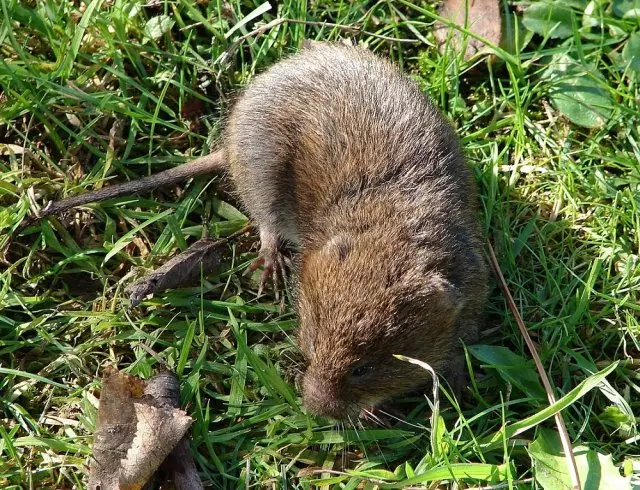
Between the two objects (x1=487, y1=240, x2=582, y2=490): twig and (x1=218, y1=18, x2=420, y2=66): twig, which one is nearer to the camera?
(x1=487, y1=240, x2=582, y2=490): twig

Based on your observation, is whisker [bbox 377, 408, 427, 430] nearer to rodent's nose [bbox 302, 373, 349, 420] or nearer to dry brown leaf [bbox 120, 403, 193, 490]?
rodent's nose [bbox 302, 373, 349, 420]

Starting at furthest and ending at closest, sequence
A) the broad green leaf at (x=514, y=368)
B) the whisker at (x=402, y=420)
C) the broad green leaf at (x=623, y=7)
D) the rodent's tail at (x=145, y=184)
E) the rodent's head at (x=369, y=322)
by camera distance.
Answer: the broad green leaf at (x=623, y=7)
the rodent's tail at (x=145, y=184)
the broad green leaf at (x=514, y=368)
the whisker at (x=402, y=420)
the rodent's head at (x=369, y=322)

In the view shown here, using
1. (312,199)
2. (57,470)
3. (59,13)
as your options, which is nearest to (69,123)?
(59,13)

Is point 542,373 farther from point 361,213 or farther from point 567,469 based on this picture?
point 361,213

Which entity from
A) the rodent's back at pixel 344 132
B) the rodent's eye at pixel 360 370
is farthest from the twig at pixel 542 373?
the rodent's eye at pixel 360 370

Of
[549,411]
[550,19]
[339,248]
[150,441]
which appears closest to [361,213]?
[339,248]

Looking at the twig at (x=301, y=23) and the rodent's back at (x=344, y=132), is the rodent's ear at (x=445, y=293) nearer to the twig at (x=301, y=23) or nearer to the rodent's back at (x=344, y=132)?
the rodent's back at (x=344, y=132)

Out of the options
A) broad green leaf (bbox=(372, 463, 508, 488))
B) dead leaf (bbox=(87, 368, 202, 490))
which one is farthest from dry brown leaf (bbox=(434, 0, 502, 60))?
dead leaf (bbox=(87, 368, 202, 490))
